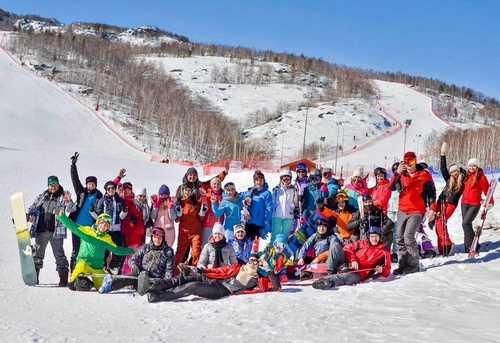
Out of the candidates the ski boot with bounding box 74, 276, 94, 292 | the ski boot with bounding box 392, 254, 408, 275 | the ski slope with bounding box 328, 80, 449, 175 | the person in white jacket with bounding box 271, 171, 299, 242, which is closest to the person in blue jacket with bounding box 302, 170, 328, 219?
the person in white jacket with bounding box 271, 171, 299, 242

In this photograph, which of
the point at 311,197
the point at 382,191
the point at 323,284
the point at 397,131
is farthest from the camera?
the point at 397,131

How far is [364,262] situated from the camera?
6844 mm

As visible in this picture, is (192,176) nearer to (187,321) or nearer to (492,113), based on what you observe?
(187,321)

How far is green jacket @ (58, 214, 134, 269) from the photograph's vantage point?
688 centimetres

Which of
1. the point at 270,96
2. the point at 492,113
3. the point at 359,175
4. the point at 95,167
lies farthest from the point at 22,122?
the point at 492,113

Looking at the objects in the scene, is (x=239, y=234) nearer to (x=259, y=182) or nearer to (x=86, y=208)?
(x=259, y=182)

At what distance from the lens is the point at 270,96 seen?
10931cm

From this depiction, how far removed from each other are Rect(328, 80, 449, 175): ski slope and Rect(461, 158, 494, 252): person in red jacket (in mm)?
48395

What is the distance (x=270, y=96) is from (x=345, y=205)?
102614mm

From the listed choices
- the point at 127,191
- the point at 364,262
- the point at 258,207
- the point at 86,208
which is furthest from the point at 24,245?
the point at 364,262

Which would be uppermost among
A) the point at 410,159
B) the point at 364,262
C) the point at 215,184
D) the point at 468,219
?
the point at 410,159

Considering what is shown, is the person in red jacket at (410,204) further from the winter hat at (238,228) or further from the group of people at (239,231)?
the winter hat at (238,228)

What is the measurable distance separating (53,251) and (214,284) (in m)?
2.53

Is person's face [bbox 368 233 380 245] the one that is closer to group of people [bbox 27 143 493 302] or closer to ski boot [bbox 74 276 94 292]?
group of people [bbox 27 143 493 302]
